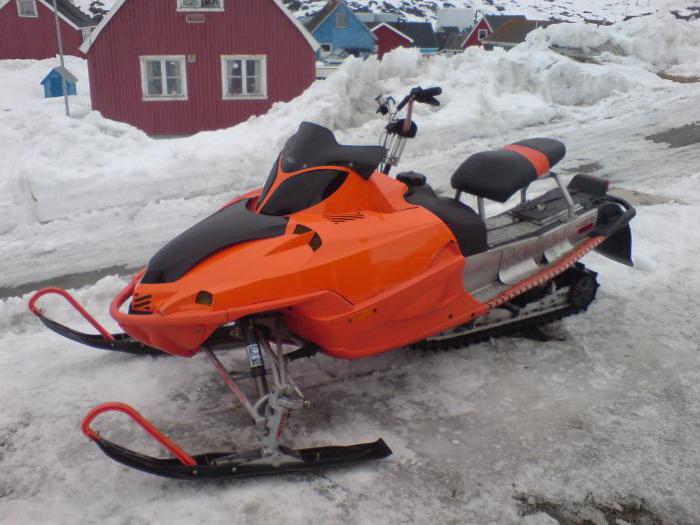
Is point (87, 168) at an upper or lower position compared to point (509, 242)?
lower

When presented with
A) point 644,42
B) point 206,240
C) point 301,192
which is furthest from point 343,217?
point 644,42

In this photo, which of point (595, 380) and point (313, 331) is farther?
point (595, 380)

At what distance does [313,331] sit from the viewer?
3.13 m

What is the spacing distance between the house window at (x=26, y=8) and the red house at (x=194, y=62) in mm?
18196

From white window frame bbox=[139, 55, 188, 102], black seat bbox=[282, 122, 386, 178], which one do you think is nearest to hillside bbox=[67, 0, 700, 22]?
white window frame bbox=[139, 55, 188, 102]

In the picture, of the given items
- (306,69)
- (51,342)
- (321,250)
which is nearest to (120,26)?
(306,69)

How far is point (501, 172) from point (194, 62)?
14.2 m

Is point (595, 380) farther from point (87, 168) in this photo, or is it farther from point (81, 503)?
point (87, 168)

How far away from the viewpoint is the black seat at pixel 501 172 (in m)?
3.90

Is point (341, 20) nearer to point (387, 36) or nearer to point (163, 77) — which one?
point (387, 36)

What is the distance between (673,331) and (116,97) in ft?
50.6

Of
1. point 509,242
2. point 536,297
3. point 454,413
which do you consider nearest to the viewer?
point 454,413

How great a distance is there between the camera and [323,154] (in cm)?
334

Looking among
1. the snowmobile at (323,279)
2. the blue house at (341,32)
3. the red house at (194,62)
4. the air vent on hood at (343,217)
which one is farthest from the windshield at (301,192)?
the blue house at (341,32)
